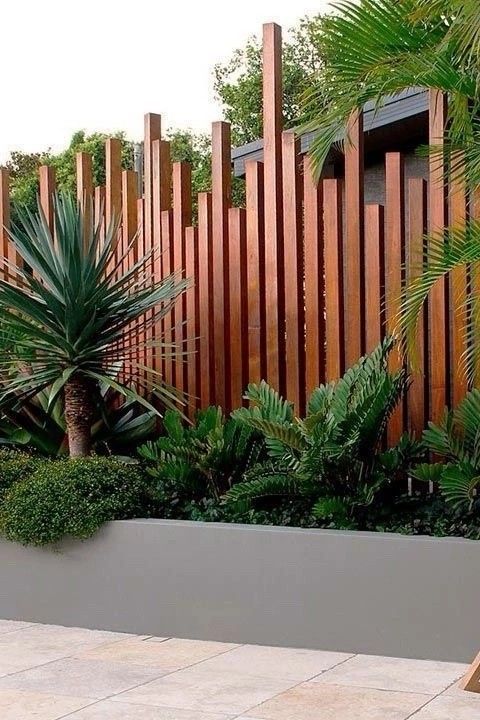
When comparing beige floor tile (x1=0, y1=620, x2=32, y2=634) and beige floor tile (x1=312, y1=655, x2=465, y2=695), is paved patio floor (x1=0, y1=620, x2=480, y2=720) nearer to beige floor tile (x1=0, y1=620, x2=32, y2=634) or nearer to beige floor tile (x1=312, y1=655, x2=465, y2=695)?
beige floor tile (x1=312, y1=655, x2=465, y2=695)

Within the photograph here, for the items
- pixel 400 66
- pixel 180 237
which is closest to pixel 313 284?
pixel 180 237

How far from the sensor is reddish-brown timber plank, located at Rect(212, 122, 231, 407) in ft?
24.8

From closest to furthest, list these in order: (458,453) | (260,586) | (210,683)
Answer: (210,683) → (260,586) → (458,453)

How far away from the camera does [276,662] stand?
557 cm

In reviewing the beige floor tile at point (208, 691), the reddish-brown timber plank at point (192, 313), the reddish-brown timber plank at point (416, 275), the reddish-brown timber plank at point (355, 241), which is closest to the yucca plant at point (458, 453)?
the reddish-brown timber plank at point (416, 275)

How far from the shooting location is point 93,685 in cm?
512

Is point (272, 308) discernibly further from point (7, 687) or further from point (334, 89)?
point (7, 687)

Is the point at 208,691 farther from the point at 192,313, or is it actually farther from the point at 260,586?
A: the point at 192,313

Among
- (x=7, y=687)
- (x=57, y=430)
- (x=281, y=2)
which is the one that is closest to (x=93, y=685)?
(x=7, y=687)

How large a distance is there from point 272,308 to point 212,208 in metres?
0.89

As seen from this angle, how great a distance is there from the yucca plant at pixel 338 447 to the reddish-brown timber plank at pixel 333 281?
483 mm

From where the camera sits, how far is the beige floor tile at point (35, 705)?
4.64m

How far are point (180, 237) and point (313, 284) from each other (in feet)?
3.86

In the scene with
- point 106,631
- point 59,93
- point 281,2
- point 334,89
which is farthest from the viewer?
point 59,93
